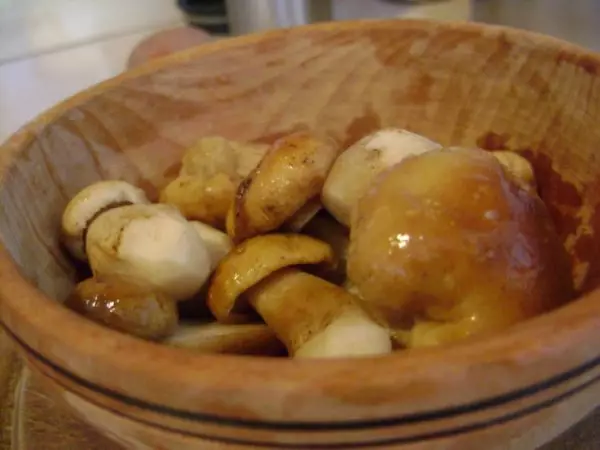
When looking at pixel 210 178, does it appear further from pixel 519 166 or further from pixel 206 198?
pixel 519 166

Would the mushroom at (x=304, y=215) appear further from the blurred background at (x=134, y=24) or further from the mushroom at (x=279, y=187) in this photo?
the blurred background at (x=134, y=24)

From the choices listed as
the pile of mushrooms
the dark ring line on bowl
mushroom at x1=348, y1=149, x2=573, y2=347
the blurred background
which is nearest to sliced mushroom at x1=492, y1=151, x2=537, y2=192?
the pile of mushrooms

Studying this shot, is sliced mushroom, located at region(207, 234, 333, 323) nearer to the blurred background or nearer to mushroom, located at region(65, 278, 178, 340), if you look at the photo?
mushroom, located at region(65, 278, 178, 340)

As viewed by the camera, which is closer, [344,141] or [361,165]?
[361,165]

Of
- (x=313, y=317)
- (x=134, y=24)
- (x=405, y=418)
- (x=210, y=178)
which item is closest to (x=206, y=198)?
(x=210, y=178)

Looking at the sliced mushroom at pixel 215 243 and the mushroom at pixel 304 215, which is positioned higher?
the mushroom at pixel 304 215

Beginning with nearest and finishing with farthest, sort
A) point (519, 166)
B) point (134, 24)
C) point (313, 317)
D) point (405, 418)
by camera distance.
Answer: point (405, 418) → point (313, 317) → point (519, 166) → point (134, 24)

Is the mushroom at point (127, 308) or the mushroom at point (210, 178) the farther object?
the mushroom at point (210, 178)

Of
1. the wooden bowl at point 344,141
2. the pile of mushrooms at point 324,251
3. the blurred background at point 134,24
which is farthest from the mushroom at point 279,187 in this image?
the blurred background at point 134,24
